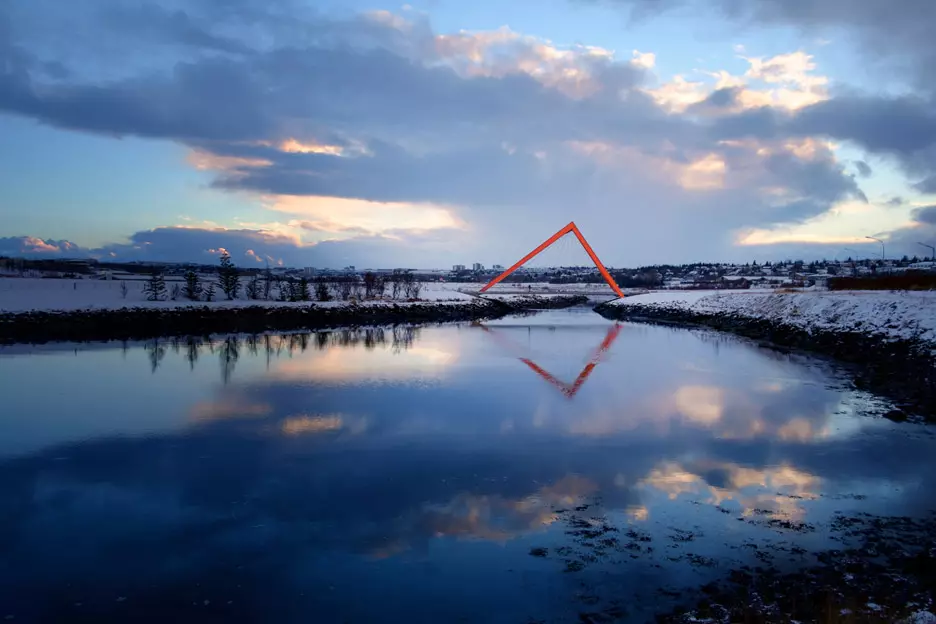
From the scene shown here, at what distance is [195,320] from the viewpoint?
3030cm

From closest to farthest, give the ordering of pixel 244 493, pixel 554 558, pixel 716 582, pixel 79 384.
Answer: pixel 716 582, pixel 554 558, pixel 244 493, pixel 79 384

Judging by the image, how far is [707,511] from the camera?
6871 mm

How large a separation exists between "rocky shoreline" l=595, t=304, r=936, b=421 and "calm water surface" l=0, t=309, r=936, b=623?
0.93 m

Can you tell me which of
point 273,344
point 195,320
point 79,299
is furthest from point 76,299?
point 273,344

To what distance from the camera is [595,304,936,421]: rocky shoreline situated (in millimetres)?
13609

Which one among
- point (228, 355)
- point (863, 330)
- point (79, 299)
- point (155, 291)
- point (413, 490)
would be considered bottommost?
point (413, 490)

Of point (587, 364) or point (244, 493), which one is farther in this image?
point (587, 364)

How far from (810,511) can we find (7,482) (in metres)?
9.39

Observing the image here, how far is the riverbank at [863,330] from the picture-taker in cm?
1496

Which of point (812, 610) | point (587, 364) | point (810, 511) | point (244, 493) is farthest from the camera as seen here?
point (587, 364)

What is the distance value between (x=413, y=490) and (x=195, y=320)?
26.2 metres

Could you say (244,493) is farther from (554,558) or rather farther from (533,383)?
(533,383)

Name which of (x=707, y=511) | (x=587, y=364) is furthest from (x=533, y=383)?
(x=707, y=511)

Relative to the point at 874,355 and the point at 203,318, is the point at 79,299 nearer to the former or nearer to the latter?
the point at 203,318
